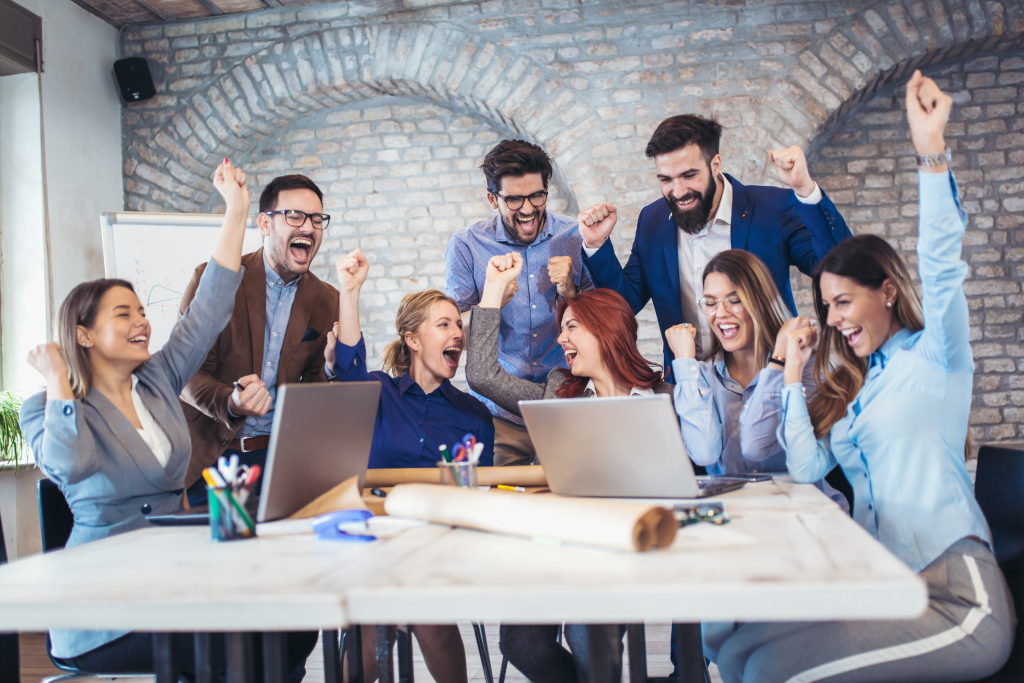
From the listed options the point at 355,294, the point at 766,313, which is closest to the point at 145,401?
the point at 355,294

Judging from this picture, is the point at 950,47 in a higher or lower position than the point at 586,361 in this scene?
higher

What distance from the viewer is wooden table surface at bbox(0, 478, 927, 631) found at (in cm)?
86

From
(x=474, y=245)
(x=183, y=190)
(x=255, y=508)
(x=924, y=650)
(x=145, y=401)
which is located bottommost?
(x=924, y=650)

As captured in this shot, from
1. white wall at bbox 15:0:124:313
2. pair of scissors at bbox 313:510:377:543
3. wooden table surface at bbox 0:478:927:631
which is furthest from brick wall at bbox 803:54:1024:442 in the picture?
white wall at bbox 15:0:124:313

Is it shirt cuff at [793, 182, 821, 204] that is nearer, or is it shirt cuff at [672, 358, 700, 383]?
shirt cuff at [672, 358, 700, 383]

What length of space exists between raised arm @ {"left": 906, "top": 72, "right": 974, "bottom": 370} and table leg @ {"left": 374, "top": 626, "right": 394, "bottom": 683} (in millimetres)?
1248

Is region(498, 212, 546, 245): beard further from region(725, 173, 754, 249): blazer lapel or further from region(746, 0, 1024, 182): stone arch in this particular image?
region(746, 0, 1024, 182): stone arch

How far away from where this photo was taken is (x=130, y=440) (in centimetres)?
178

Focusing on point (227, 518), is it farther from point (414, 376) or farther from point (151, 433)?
point (414, 376)

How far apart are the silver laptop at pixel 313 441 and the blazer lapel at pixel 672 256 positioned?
1331mm

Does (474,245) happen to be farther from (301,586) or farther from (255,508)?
(301,586)

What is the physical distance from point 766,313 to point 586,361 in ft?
1.72

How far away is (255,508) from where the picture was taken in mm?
1401

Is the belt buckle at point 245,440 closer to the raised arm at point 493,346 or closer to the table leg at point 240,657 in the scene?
the raised arm at point 493,346
